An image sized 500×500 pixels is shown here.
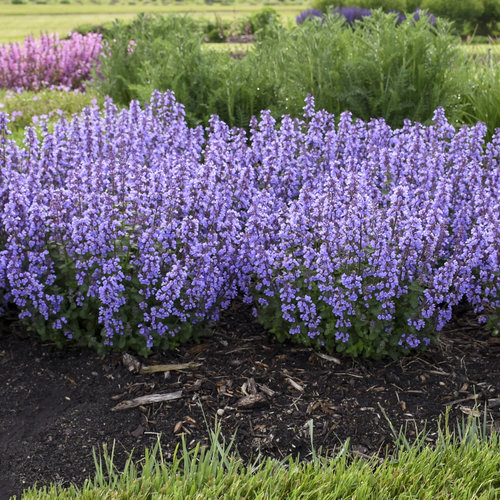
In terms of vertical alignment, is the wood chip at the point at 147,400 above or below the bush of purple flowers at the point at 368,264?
below

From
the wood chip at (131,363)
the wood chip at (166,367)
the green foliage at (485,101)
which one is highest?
the green foliage at (485,101)

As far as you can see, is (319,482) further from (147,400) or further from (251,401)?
(147,400)

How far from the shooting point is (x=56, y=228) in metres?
4.14

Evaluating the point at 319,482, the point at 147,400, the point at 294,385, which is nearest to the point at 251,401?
the point at 294,385

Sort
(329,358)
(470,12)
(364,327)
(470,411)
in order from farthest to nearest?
(470,12)
(329,358)
(364,327)
(470,411)

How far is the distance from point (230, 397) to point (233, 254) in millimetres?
935

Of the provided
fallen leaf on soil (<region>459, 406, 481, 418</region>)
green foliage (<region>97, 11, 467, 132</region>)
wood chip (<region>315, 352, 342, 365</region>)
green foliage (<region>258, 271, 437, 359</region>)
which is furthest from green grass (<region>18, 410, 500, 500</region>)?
green foliage (<region>97, 11, 467, 132</region>)

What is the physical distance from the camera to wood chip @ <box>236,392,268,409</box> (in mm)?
3824

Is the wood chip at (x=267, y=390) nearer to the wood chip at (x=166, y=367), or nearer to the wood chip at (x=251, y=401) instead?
the wood chip at (x=251, y=401)

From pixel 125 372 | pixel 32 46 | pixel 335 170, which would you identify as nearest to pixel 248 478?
pixel 125 372

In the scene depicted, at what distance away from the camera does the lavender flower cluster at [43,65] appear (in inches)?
490

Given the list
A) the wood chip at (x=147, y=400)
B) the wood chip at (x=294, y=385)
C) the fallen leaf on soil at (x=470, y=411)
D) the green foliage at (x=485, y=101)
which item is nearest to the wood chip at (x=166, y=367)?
the wood chip at (x=147, y=400)

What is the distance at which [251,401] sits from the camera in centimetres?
384

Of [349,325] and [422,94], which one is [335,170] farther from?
[422,94]
